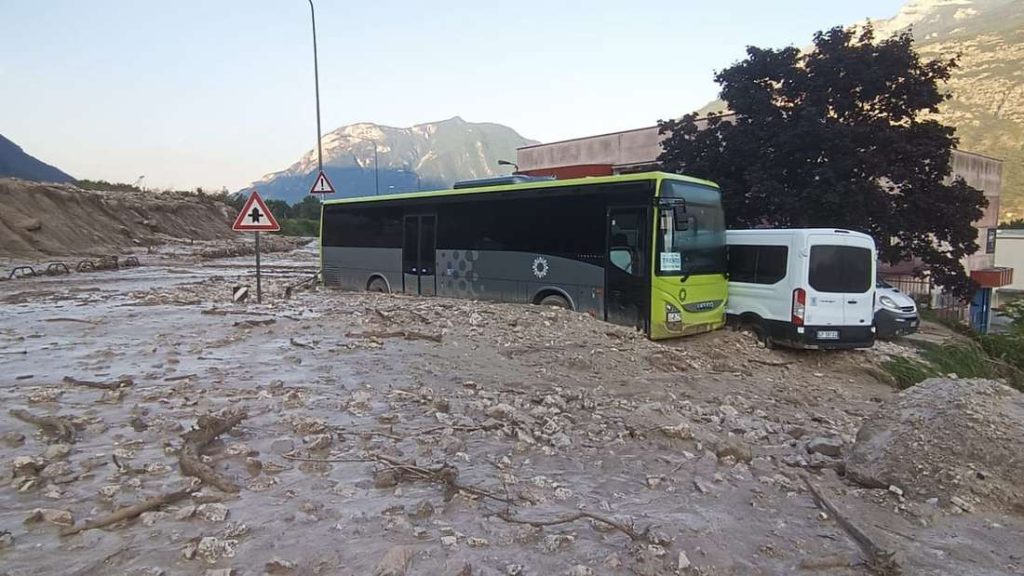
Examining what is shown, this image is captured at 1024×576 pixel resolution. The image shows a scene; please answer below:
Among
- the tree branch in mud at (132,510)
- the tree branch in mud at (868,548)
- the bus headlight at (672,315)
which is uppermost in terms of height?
the bus headlight at (672,315)

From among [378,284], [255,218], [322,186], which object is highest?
[322,186]

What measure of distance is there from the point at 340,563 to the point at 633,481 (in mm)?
2128

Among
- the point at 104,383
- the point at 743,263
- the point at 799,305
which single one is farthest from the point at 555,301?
the point at 104,383

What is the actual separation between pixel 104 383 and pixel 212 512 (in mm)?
3990

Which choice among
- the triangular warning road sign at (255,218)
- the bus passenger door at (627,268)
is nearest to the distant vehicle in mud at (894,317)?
the bus passenger door at (627,268)

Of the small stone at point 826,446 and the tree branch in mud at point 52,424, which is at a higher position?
the tree branch in mud at point 52,424

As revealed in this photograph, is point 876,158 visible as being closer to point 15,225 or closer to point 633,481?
point 633,481

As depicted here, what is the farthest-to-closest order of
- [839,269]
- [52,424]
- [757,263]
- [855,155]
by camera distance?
[855,155]
[757,263]
[839,269]
[52,424]

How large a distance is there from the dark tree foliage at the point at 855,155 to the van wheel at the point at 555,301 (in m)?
8.61

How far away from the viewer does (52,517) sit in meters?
3.72

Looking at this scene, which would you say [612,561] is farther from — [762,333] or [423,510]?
[762,333]

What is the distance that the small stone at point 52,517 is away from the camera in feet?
12.1

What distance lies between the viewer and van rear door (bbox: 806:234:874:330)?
11461 mm

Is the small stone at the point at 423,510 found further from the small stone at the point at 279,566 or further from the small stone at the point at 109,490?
the small stone at the point at 109,490
